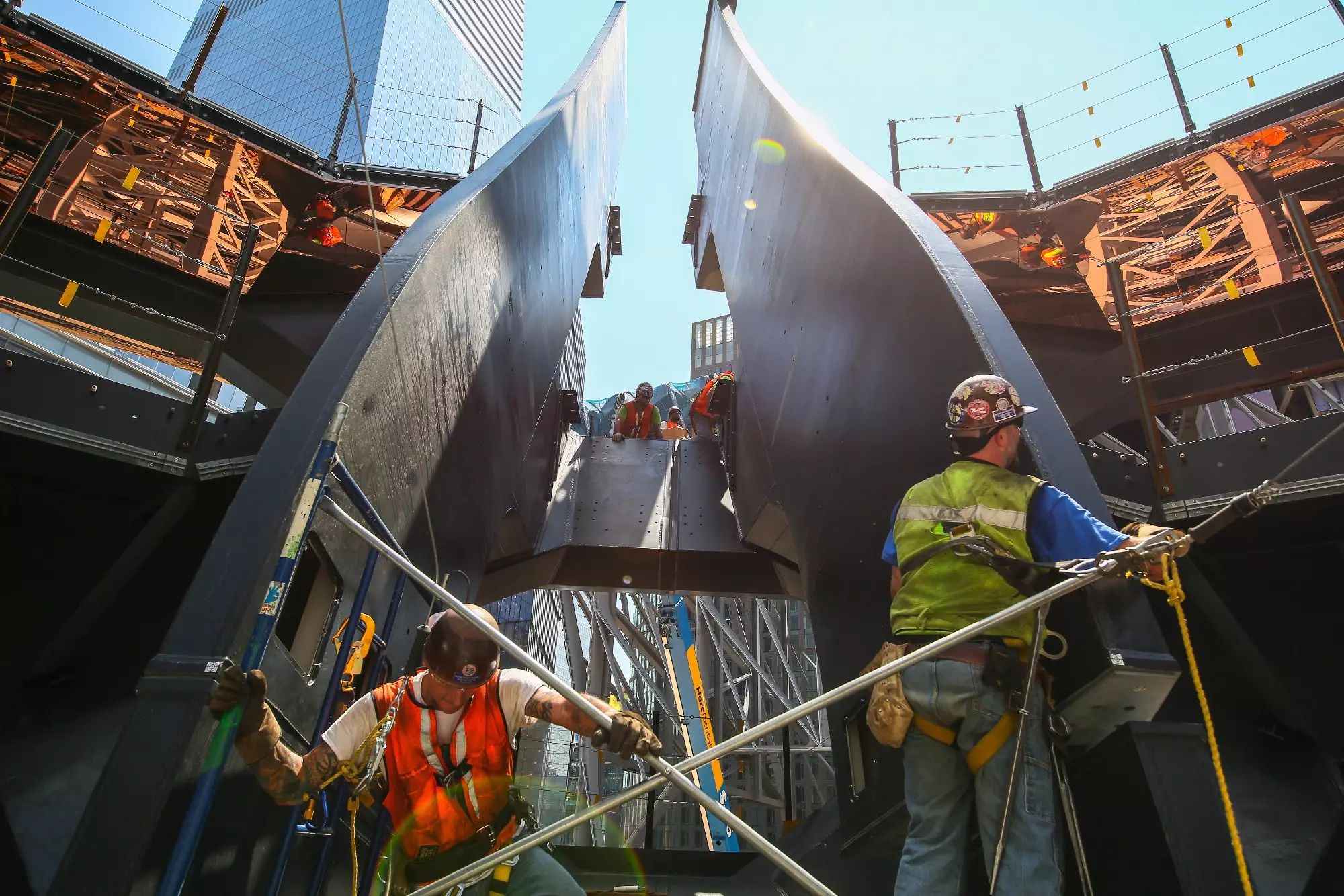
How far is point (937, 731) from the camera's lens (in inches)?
107

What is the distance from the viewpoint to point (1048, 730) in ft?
8.67

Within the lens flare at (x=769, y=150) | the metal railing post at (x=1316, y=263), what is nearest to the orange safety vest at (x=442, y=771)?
the metal railing post at (x=1316, y=263)

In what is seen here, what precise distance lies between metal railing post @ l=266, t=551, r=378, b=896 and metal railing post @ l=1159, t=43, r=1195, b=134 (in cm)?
1161

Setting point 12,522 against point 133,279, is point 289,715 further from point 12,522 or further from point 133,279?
point 133,279

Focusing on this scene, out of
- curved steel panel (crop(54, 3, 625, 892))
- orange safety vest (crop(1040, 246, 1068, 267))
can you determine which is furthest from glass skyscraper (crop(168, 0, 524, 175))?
curved steel panel (crop(54, 3, 625, 892))

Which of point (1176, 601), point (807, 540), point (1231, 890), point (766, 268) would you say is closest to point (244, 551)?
point (1176, 601)

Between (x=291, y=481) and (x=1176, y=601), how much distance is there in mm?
3192

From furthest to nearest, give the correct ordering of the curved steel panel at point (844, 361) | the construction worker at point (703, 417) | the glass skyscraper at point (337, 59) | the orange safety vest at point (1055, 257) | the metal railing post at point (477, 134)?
the glass skyscraper at point (337, 59), the metal railing post at point (477, 134), the construction worker at point (703, 417), the orange safety vest at point (1055, 257), the curved steel panel at point (844, 361)

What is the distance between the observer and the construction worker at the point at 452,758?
289 cm

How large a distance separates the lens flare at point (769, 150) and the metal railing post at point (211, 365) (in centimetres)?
477

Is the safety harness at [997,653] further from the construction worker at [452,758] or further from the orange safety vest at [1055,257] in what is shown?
the orange safety vest at [1055,257]

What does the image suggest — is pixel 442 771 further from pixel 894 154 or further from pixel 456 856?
pixel 894 154

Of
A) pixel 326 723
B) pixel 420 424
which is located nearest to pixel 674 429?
pixel 420 424

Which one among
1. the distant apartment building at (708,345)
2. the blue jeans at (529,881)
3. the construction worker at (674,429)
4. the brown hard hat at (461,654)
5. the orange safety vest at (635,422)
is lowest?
the blue jeans at (529,881)
